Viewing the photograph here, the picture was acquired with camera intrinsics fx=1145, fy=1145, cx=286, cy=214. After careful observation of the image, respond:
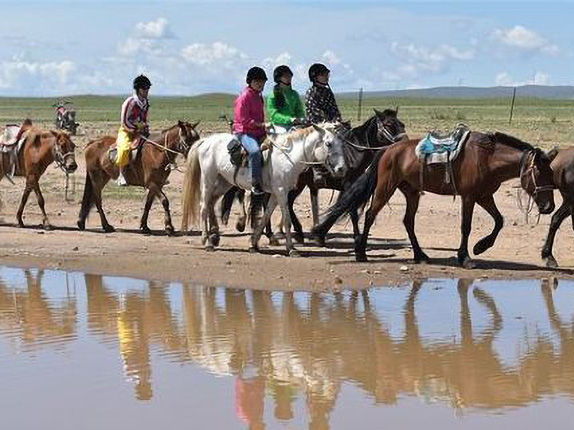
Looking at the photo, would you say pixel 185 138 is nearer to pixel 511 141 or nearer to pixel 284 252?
pixel 284 252

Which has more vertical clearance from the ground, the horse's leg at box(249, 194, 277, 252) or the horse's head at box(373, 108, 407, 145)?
the horse's head at box(373, 108, 407, 145)

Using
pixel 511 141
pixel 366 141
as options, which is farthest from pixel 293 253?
pixel 511 141

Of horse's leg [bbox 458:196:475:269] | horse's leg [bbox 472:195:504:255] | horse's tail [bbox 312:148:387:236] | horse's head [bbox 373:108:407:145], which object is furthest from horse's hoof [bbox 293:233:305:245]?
horse's leg [bbox 458:196:475:269]

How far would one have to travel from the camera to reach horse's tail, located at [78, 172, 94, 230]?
18406 mm

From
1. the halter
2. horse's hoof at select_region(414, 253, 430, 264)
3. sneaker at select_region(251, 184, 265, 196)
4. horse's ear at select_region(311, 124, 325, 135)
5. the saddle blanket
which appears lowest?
horse's hoof at select_region(414, 253, 430, 264)

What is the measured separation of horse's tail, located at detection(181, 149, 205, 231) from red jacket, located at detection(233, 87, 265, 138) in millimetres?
1109

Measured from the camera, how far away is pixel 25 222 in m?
19.6

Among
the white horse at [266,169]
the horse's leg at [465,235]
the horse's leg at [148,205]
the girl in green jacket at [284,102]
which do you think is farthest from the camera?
the horse's leg at [148,205]

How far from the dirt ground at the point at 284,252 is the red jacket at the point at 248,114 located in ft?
5.42

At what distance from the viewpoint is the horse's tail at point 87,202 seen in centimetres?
1841

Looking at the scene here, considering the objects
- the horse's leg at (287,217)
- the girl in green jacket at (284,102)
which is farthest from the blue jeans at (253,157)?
the girl in green jacket at (284,102)

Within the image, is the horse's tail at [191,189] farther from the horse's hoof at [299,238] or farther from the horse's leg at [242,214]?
the horse's hoof at [299,238]

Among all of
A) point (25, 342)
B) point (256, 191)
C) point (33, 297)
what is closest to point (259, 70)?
point (256, 191)

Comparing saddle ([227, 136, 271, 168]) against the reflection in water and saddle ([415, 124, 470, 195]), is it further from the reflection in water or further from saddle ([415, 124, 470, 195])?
the reflection in water
